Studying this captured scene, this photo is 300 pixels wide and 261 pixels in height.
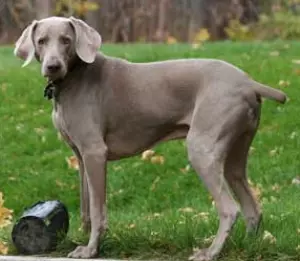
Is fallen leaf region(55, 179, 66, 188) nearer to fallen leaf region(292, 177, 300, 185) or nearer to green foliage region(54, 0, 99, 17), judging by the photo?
fallen leaf region(292, 177, 300, 185)

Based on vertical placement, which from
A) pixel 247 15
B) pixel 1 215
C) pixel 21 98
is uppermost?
pixel 1 215

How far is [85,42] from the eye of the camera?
6414 millimetres

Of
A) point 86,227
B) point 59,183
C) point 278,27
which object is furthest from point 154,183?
point 278,27

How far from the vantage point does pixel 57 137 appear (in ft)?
38.5

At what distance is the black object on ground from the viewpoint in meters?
6.59

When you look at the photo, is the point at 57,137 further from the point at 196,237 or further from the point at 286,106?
the point at 196,237

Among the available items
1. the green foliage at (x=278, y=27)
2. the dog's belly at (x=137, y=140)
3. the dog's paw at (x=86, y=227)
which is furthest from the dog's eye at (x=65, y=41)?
the green foliage at (x=278, y=27)

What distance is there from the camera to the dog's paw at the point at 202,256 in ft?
20.3

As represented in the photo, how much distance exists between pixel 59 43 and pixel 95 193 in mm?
915

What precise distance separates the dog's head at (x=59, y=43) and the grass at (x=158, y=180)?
1.12m

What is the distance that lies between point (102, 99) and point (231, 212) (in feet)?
3.45

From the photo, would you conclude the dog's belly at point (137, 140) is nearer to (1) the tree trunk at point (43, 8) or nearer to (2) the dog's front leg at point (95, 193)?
(2) the dog's front leg at point (95, 193)

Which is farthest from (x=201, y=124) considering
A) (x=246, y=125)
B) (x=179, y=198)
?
(x=179, y=198)

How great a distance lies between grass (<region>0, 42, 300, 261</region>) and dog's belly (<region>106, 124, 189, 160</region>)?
527 mm
